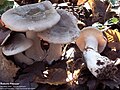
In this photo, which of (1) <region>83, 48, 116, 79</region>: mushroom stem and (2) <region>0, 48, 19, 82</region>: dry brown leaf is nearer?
(1) <region>83, 48, 116, 79</region>: mushroom stem

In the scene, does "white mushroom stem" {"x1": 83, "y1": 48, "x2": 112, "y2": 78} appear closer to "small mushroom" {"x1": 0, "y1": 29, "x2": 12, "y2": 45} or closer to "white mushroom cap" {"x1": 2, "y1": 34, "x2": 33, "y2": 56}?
"white mushroom cap" {"x1": 2, "y1": 34, "x2": 33, "y2": 56}

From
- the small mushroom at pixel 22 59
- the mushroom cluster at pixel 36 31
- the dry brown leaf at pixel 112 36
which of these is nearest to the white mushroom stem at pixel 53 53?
the mushroom cluster at pixel 36 31

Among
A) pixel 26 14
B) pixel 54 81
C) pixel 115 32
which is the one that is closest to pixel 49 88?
pixel 54 81

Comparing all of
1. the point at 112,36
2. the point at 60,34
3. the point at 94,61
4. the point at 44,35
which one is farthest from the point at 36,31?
the point at 112,36

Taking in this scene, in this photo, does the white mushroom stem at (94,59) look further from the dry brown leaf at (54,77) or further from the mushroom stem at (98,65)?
the dry brown leaf at (54,77)

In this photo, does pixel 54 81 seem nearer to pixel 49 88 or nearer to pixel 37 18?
pixel 49 88

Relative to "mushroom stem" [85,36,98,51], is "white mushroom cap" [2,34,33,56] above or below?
above

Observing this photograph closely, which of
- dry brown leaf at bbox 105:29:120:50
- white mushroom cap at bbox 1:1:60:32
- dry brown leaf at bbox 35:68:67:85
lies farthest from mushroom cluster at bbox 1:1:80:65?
dry brown leaf at bbox 105:29:120:50
